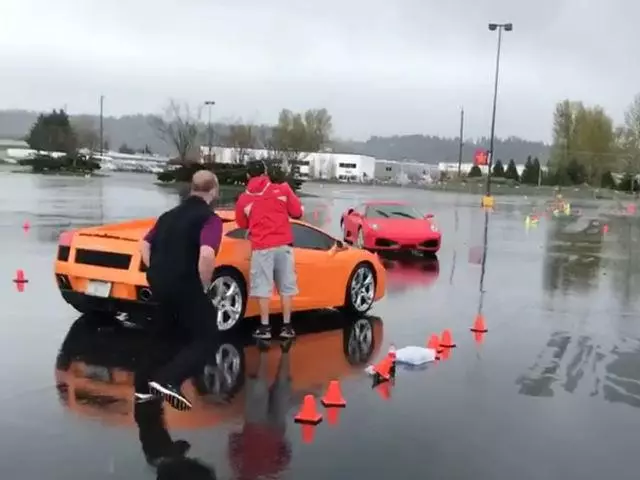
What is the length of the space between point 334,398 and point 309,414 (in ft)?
1.65

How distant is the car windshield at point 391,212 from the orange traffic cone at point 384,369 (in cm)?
1246

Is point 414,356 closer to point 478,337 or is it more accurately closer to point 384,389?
point 384,389

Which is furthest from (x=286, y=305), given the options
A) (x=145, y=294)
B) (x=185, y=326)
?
(x=185, y=326)

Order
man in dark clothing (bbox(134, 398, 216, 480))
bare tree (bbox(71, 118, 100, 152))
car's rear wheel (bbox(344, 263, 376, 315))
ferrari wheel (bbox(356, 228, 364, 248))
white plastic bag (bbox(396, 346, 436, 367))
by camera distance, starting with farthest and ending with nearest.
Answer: bare tree (bbox(71, 118, 100, 152)), ferrari wheel (bbox(356, 228, 364, 248)), car's rear wheel (bbox(344, 263, 376, 315)), white plastic bag (bbox(396, 346, 436, 367)), man in dark clothing (bbox(134, 398, 216, 480))

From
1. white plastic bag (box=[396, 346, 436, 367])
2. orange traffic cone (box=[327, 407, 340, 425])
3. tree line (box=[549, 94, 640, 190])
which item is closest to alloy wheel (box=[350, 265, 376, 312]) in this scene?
white plastic bag (box=[396, 346, 436, 367])

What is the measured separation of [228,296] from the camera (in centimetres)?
913

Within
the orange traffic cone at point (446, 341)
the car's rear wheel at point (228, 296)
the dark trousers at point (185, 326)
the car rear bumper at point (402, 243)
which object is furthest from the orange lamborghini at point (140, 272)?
the car rear bumper at point (402, 243)

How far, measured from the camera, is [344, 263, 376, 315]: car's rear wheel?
35.6 ft

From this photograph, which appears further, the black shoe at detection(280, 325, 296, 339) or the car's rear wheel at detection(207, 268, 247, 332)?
the black shoe at detection(280, 325, 296, 339)

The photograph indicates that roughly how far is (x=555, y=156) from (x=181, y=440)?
109326 millimetres

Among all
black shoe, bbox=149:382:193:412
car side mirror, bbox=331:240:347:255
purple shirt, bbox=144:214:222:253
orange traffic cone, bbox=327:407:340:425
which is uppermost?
purple shirt, bbox=144:214:222:253

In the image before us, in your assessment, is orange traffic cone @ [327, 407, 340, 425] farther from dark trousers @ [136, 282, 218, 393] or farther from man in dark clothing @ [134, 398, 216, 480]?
man in dark clothing @ [134, 398, 216, 480]

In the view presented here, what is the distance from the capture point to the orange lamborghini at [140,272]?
8688 mm

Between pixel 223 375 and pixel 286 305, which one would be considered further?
pixel 286 305
